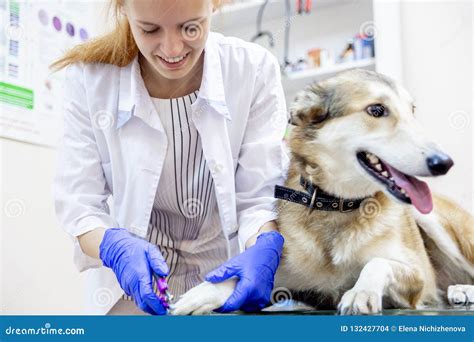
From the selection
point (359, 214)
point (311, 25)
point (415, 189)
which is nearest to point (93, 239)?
point (359, 214)

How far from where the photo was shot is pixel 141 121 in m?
1.24

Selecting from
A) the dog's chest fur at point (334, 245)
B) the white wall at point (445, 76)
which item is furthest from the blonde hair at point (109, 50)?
the white wall at point (445, 76)

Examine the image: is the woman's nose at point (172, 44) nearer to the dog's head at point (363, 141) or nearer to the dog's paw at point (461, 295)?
the dog's head at point (363, 141)

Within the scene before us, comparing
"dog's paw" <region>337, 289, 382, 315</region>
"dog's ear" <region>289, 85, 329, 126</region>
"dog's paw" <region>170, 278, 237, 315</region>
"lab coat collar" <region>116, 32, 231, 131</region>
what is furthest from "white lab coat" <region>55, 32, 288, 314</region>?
"dog's paw" <region>337, 289, 382, 315</region>

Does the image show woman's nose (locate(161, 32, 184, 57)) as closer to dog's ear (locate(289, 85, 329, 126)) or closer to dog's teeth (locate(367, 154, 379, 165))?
dog's ear (locate(289, 85, 329, 126))

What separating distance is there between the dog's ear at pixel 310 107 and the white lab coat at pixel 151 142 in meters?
0.12

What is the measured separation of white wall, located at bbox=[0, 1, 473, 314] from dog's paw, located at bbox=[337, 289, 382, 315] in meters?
0.43

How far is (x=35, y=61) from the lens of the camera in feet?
5.44

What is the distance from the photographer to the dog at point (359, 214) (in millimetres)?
987

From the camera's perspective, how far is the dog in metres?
0.99
